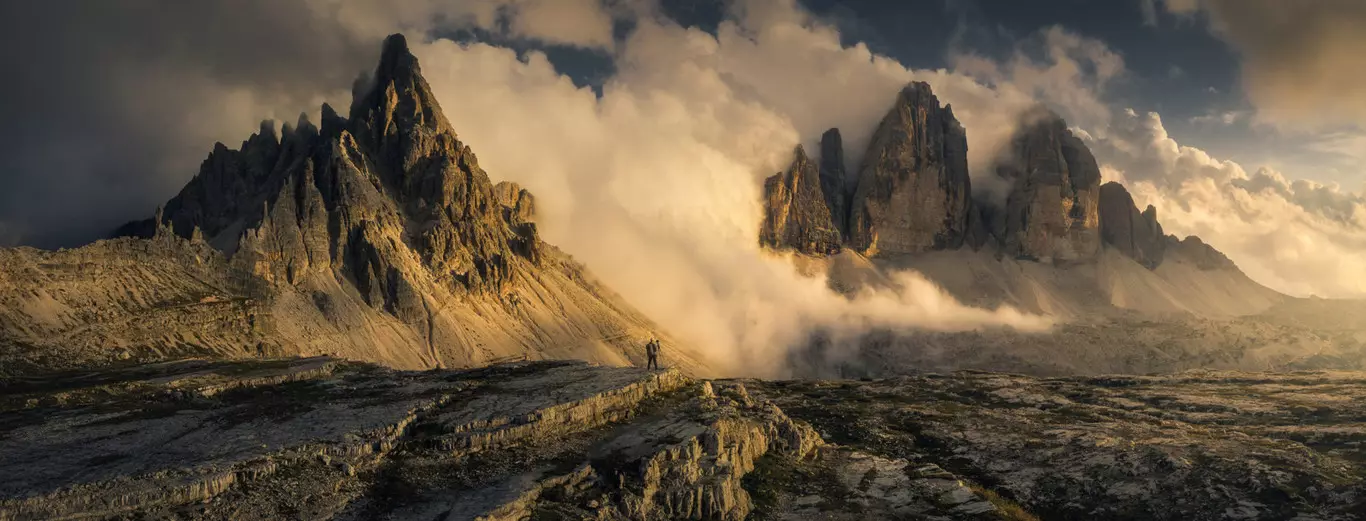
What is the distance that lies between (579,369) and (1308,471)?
323 feet

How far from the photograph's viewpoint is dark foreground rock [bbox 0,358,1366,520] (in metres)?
72.4

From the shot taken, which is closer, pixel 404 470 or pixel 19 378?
pixel 404 470

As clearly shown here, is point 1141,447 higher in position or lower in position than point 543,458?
lower

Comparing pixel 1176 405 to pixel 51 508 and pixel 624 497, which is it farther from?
pixel 51 508

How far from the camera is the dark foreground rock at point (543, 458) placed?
237 feet

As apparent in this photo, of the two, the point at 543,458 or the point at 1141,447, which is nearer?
the point at 543,458

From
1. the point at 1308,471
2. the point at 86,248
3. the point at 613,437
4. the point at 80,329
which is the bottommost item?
the point at 1308,471

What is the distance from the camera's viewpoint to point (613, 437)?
3696 inches

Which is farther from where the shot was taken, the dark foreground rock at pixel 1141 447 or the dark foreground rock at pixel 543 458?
the dark foreground rock at pixel 1141 447

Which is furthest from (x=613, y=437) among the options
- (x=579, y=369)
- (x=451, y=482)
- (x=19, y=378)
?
(x=19, y=378)

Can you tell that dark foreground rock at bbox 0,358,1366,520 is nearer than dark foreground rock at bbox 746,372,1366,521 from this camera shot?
Yes

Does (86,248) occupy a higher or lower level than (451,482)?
higher

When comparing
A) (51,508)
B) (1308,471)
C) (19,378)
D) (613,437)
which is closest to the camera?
(51,508)

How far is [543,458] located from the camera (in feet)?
284
